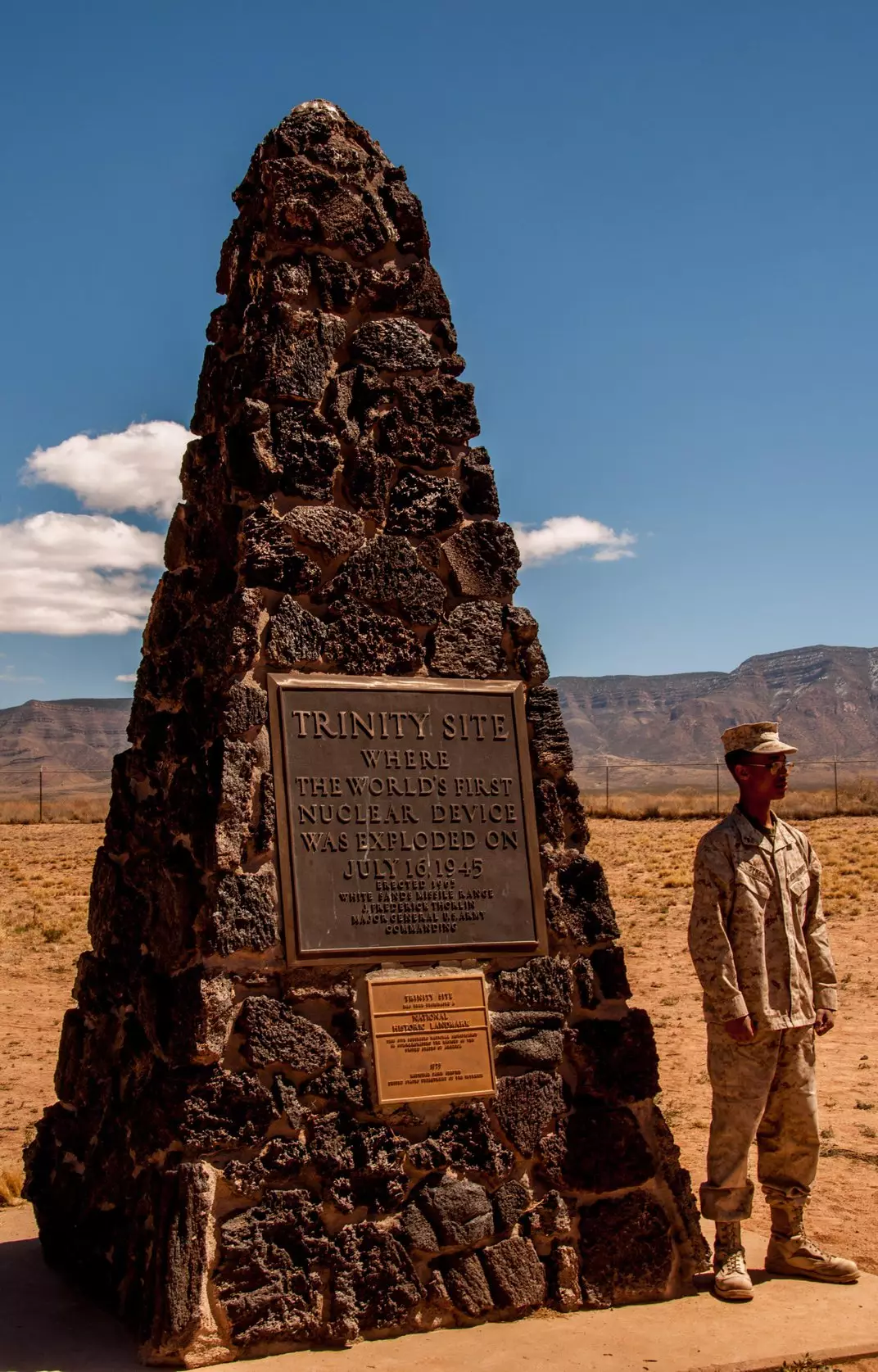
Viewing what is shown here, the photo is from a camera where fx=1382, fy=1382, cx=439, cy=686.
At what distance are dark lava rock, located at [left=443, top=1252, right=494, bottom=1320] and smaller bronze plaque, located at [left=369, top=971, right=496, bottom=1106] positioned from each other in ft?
1.83

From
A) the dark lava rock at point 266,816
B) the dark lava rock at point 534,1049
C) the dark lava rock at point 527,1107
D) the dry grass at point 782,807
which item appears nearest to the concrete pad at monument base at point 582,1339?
the dark lava rock at point 527,1107

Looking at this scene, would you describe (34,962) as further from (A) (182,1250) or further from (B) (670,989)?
(A) (182,1250)

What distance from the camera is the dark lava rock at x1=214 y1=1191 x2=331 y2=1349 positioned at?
4344 mm

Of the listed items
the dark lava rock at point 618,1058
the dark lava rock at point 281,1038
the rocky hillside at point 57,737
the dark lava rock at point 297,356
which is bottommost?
the dark lava rock at point 618,1058

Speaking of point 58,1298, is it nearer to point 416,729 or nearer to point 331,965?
point 331,965

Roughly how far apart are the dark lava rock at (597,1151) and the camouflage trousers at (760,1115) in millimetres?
266

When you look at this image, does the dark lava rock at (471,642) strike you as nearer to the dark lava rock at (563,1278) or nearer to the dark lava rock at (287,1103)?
the dark lava rock at (287,1103)

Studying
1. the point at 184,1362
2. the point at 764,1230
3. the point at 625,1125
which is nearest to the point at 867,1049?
the point at 764,1230

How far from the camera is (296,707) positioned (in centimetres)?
485

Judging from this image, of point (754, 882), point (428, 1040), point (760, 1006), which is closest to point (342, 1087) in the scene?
point (428, 1040)

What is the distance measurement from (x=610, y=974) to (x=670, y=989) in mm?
8886

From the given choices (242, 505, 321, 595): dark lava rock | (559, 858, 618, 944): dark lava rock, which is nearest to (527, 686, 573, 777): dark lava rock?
(559, 858, 618, 944): dark lava rock

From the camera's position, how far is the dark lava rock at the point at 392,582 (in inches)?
199

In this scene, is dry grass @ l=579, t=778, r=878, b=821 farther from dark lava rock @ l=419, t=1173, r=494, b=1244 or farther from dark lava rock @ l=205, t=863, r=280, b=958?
dark lava rock @ l=205, t=863, r=280, b=958
